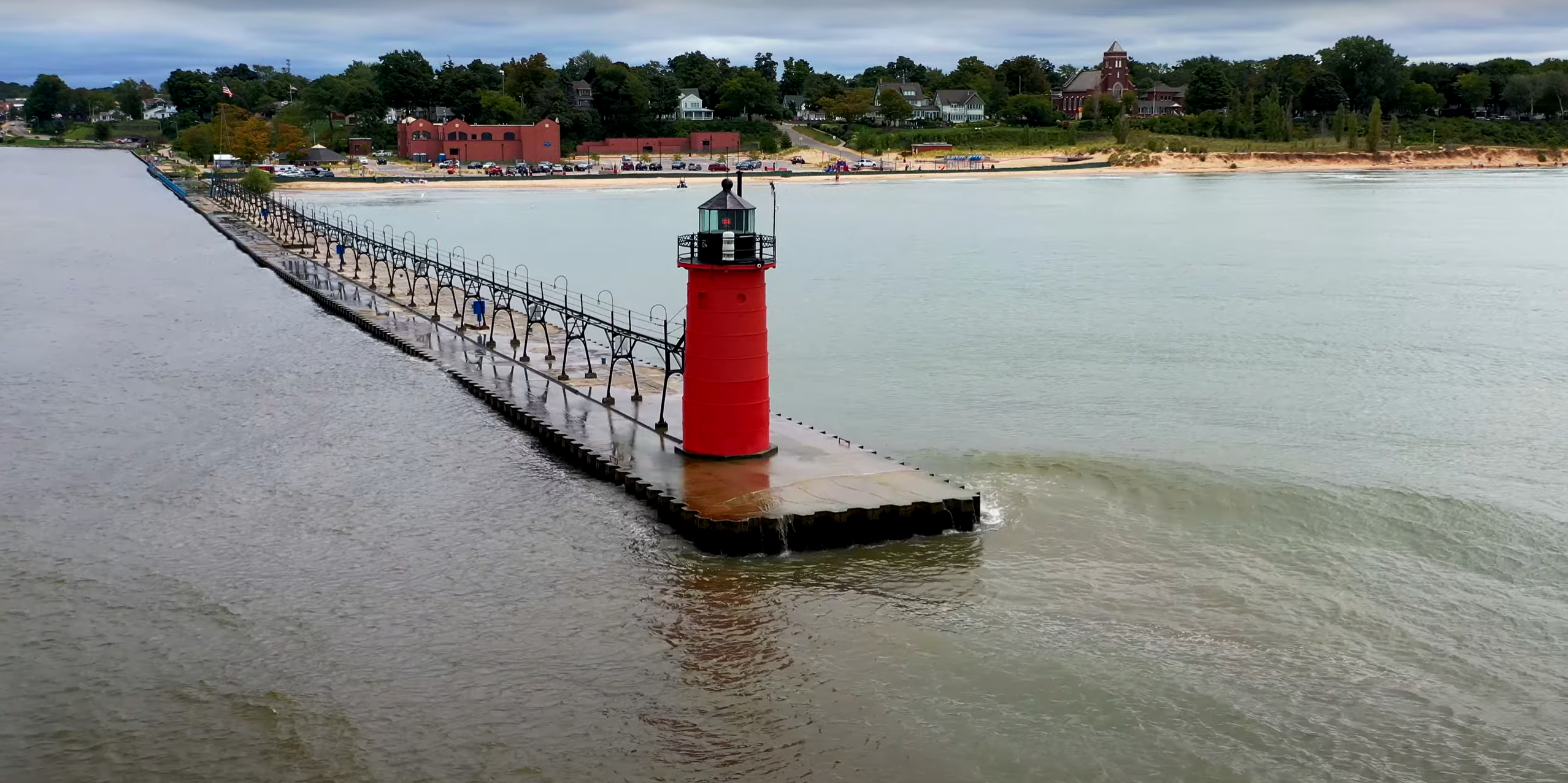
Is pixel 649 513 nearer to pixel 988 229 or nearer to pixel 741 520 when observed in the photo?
pixel 741 520

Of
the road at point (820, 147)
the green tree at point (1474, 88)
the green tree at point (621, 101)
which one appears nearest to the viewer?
the green tree at point (621, 101)

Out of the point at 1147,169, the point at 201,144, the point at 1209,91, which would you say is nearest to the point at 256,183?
the point at 201,144

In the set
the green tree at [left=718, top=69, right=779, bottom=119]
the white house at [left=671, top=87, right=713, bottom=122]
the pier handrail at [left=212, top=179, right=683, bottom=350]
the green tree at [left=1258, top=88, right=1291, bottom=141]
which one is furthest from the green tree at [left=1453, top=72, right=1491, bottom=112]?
the pier handrail at [left=212, top=179, right=683, bottom=350]

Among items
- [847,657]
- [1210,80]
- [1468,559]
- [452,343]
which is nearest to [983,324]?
[452,343]

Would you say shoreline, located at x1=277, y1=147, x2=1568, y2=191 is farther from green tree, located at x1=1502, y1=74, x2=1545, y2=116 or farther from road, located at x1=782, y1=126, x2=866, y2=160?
road, located at x1=782, y1=126, x2=866, y2=160

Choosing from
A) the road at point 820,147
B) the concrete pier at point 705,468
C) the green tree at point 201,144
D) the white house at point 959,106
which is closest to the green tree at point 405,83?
the green tree at point 201,144

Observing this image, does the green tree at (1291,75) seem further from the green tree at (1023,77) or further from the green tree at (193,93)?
the green tree at (193,93)

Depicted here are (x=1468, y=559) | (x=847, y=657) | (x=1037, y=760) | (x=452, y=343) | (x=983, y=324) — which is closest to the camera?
(x=1037, y=760)
